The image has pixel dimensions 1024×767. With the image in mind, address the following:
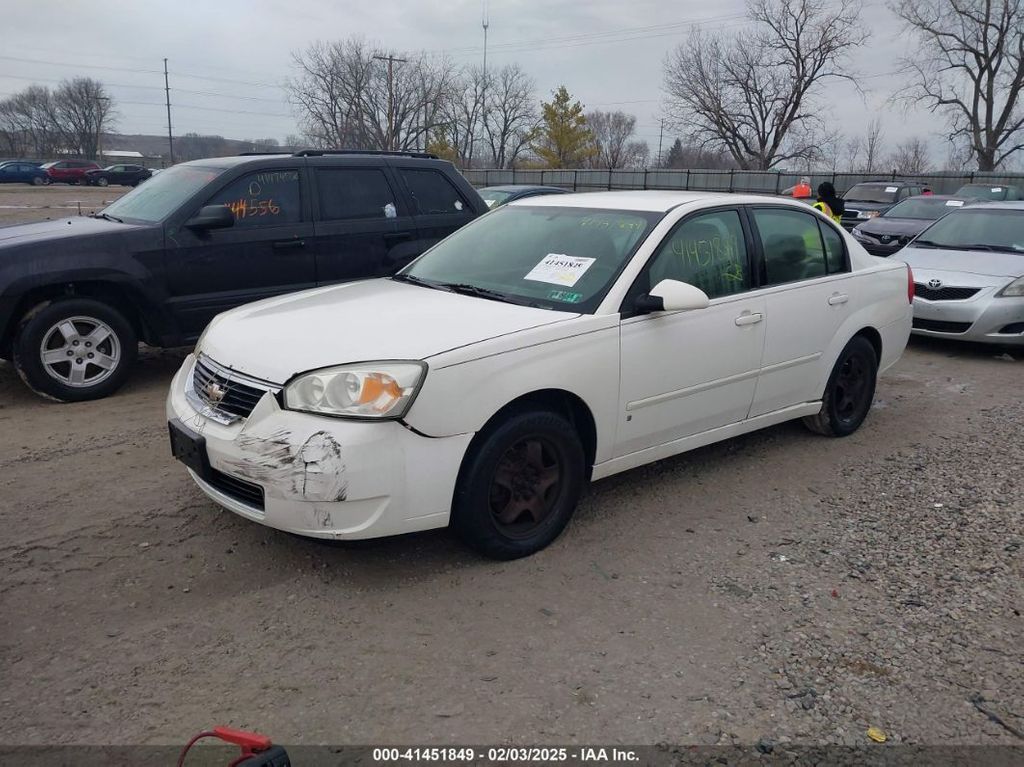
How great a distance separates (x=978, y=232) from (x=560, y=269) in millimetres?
7419

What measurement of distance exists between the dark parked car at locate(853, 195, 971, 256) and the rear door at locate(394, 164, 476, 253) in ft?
28.6

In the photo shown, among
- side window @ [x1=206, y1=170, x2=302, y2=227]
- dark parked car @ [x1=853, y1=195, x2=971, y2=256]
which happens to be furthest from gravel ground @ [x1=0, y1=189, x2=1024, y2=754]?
dark parked car @ [x1=853, y1=195, x2=971, y2=256]

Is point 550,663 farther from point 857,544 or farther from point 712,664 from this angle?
point 857,544

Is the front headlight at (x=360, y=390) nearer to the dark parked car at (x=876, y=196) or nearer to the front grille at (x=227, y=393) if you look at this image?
the front grille at (x=227, y=393)

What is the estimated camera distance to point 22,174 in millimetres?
49688

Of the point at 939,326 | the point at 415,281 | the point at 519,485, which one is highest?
the point at 415,281

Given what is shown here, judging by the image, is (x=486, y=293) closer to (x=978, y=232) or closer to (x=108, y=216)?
(x=108, y=216)

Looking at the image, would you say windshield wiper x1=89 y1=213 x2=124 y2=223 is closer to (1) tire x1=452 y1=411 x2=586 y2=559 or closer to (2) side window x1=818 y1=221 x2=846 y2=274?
(1) tire x1=452 y1=411 x2=586 y2=559

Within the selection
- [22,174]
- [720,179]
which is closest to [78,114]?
[22,174]

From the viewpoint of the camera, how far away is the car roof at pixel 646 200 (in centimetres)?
450

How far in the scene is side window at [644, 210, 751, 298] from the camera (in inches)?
166

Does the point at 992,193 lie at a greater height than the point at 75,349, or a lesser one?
greater

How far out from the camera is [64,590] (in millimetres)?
3352

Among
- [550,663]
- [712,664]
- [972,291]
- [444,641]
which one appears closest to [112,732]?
[444,641]
